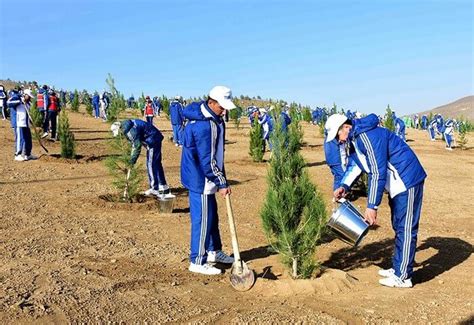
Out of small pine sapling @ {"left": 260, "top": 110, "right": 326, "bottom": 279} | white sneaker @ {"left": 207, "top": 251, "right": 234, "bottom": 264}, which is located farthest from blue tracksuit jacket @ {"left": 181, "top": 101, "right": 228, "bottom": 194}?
white sneaker @ {"left": 207, "top": 251, "right": 234, "bottom": 264}

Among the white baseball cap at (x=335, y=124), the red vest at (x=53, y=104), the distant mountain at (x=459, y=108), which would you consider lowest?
the distant mountain at (x=459, y=108)

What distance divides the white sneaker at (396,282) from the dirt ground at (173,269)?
Result: 0.10 meters

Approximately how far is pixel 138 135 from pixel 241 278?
4.52 meters

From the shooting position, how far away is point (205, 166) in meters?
5.58

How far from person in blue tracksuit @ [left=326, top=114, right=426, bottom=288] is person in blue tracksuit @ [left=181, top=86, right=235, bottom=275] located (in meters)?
1.21

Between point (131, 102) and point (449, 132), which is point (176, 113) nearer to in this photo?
point (449, 132)

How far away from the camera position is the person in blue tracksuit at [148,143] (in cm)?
903

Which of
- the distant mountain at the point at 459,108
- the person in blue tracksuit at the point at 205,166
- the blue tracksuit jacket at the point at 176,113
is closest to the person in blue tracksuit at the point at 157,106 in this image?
the blue tracksuit jacket at the point at 176,113

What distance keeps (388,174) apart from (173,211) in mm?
4608

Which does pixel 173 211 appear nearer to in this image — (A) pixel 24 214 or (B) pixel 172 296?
(A) pixel 24 214

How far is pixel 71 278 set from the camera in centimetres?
536

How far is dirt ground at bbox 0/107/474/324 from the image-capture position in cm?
462

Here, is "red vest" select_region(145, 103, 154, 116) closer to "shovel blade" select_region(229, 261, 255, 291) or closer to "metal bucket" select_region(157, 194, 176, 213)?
"metal bucket" select_region(157, 194, 176, 213)

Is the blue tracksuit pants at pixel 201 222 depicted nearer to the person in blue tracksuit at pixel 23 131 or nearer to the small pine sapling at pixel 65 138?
the small pine sapling at pixel 65 138
